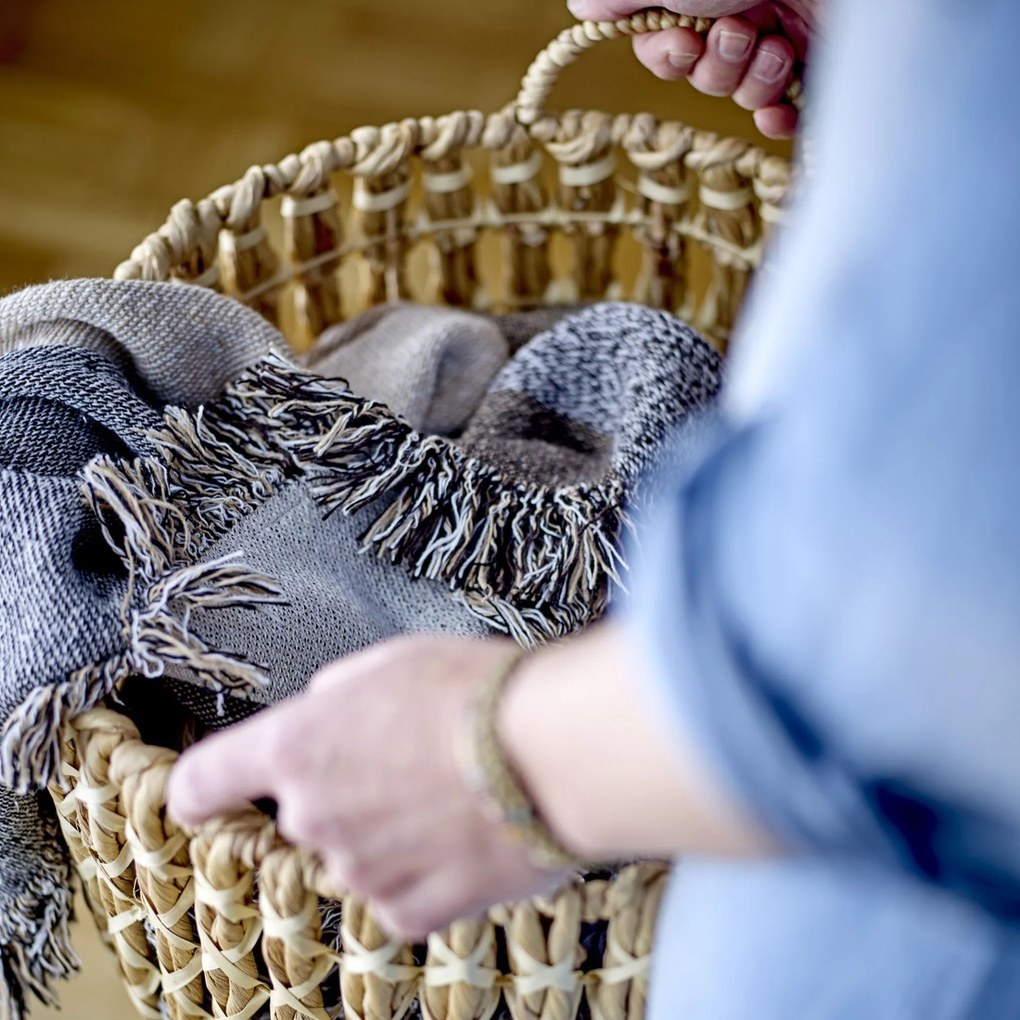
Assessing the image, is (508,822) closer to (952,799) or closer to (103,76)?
(952,799)

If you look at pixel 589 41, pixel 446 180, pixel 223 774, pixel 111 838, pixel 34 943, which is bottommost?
pixel 34 943

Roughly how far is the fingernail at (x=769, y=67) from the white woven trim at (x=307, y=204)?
11.3 inches

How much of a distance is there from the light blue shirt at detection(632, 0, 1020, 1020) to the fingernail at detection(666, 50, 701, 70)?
16.5 inches

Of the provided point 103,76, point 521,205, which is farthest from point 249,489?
point 103,76

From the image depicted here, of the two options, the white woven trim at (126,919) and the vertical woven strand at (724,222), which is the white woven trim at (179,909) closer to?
the white woven trim at (126,919)

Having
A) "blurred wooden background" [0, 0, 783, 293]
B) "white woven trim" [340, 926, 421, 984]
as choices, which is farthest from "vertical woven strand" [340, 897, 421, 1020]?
"blurred wooden background" [0, 0, 783, 293]

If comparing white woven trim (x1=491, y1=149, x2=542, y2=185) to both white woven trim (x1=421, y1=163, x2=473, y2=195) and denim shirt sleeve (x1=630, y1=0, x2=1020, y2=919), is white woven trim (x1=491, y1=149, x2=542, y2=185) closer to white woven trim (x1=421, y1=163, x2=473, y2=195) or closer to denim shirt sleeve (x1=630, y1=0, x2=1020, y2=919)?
white woven trim (x1=421, y1=163, x2=473, y2=195)

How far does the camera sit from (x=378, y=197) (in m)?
0.82

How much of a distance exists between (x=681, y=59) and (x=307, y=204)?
26 cm

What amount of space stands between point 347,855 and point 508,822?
Answer: 5 centimetres

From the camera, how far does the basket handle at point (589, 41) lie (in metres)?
0.66

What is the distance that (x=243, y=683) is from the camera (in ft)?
1.65

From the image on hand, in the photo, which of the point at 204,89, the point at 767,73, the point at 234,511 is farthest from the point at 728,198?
the point at 204,89

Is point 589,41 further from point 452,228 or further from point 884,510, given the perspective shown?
point 884,510
